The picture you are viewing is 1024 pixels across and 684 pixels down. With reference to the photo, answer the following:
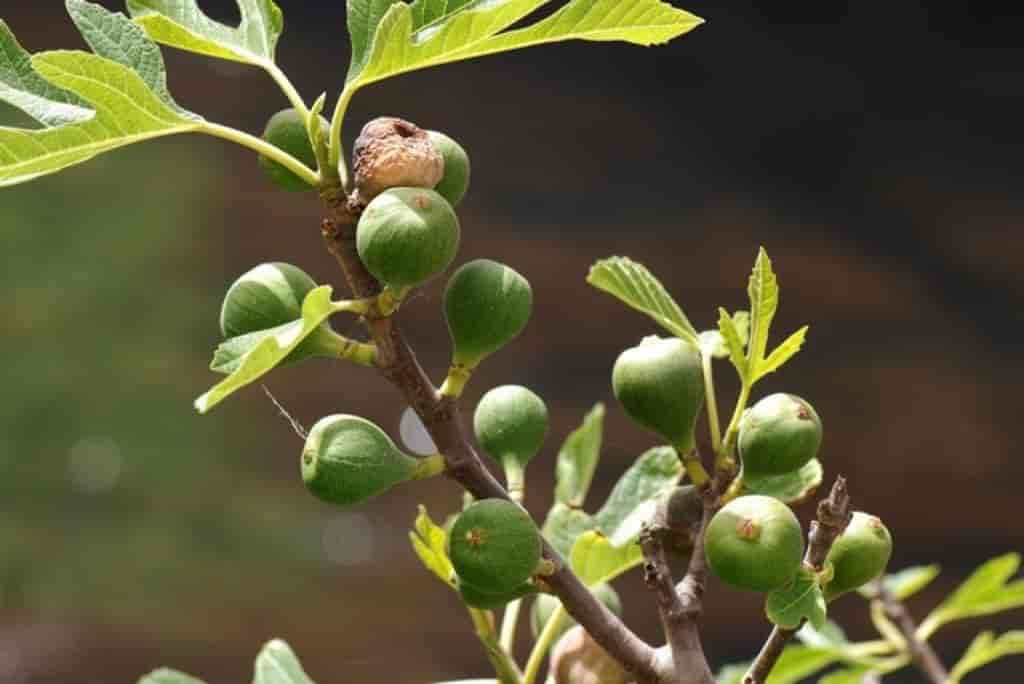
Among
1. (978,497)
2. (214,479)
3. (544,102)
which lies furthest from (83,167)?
(978,497)

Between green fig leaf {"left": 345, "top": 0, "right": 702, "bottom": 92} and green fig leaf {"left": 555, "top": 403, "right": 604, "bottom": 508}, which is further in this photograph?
green fig leaf {"left": 555, "top": 403, "right": 604, "bottom": 508}

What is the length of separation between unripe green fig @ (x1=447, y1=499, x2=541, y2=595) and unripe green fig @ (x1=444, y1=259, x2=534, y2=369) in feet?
0.30

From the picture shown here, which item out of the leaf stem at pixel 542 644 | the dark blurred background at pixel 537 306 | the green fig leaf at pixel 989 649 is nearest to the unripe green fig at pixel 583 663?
the leaf stem at pixel 542 644

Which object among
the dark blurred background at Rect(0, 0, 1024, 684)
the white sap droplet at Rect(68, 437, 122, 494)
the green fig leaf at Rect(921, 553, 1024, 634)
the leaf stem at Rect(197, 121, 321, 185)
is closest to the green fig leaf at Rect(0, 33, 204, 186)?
the leaf stem at Rect(197, 121, 321, 185)

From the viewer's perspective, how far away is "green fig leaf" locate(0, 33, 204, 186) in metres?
0.65

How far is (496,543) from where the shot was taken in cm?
64

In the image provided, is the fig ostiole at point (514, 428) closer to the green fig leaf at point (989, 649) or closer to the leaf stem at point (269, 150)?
the leaf stem at point (269, 150)

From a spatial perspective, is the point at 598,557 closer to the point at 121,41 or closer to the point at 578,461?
the point at 578,461

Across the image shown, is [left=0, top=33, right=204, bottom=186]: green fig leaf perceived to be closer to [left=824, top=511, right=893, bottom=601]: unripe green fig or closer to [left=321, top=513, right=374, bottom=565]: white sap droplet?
[left=824, top=511, right=893, bottom=601]: unripe green fig

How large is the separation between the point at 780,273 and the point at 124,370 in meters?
1.84

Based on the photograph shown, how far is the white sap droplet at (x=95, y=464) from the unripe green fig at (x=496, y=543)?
3657mm

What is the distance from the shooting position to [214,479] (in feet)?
13.6

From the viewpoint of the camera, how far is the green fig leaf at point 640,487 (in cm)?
86

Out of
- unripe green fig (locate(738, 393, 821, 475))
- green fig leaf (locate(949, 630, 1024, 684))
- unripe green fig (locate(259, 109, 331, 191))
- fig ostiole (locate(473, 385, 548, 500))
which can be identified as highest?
unripe green fig (locate(259, 109, 331, 191))
